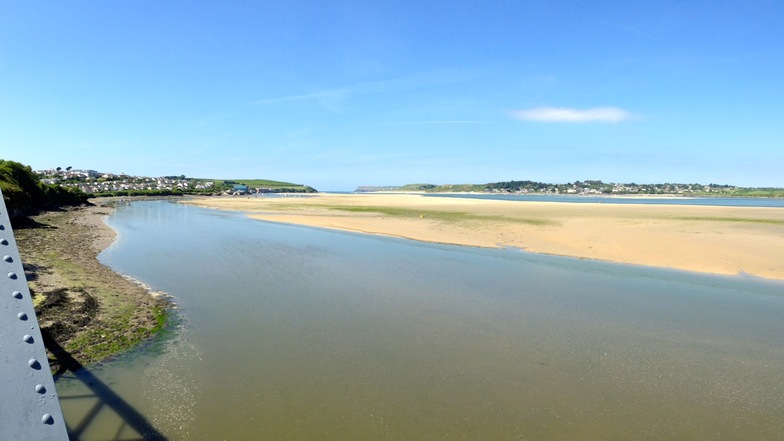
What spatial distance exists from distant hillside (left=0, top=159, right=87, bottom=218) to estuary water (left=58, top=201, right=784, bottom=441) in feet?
67.6

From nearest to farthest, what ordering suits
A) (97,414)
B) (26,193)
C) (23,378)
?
(23,378), (97,414), (26,193)

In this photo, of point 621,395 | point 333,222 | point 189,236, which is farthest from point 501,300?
point 333,222

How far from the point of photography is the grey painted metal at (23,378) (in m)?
2.08

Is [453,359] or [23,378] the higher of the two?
[23,378]

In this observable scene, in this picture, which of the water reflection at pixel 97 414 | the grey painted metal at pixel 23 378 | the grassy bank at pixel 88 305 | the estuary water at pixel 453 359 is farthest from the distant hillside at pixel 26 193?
the grey painted metal at pixel 23 378

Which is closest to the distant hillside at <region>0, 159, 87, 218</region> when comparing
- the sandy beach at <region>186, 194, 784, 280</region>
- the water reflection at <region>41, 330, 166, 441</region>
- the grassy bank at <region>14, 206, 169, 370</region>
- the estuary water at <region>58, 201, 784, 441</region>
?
the grassy bank at <region>14, 206, 169, 370</region>

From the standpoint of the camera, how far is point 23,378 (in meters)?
2.18

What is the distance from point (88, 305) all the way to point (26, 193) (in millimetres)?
35628

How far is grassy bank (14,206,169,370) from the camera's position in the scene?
9.33m

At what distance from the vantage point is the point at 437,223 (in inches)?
1560

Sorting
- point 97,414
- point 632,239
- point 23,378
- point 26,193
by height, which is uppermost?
point 26,193

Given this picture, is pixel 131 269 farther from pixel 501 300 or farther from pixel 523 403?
pixel 523 403

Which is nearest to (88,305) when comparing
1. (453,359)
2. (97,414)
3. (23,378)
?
(97,414)

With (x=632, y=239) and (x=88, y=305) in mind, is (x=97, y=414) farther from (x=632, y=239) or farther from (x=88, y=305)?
(x=632, y=239)
